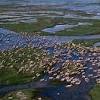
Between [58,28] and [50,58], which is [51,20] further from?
[50,58]

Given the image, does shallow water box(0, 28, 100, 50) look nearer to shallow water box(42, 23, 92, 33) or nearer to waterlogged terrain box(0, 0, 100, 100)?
waterlogged terrain box(0, 0, 100, 100)

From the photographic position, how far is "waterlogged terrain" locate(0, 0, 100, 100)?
41.9 metres

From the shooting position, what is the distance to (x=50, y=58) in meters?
55.2

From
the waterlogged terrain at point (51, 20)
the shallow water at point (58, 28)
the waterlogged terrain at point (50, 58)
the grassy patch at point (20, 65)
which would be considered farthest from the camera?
the shallow water at point (58, 28)

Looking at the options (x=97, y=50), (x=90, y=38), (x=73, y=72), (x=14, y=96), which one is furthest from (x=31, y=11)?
(x=14, y=96)

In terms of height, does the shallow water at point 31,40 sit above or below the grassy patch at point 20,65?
below

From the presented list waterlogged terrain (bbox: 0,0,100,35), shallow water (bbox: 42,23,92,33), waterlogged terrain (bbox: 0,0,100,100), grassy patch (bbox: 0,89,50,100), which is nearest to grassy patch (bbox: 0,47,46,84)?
waterlogged terrain (bbox: 0,0,100,100)

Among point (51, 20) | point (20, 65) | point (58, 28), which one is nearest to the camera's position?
point (20, 65)

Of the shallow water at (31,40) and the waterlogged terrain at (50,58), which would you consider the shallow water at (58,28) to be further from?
the shallow water at (31,40)

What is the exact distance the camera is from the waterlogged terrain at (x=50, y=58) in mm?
41897

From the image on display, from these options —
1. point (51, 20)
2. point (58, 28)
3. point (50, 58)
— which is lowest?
point (58, 28)

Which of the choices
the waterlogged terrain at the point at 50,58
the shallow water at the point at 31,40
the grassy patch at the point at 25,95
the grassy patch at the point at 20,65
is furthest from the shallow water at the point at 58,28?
the grassy patch at the point at 25,95

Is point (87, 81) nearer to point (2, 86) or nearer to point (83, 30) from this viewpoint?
point (2, 86)

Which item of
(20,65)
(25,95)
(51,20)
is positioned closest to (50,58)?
(20,65)
